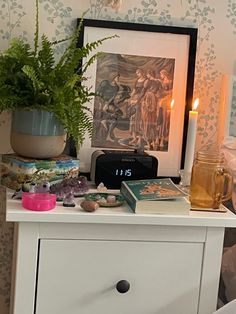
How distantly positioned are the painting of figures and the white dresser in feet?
1.17

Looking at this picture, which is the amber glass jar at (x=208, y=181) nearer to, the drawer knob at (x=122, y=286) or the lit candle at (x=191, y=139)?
the lit candle at (x=191, y=139)

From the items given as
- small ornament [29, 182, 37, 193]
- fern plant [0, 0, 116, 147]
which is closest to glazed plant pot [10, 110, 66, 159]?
fern plant [0, 0, 116, 147]

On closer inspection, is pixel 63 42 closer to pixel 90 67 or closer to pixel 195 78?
pixel 90 67

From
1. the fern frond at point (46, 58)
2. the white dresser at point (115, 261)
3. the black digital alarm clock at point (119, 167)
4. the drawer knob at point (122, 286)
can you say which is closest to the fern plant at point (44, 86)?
the fern frond at point (46, 58)

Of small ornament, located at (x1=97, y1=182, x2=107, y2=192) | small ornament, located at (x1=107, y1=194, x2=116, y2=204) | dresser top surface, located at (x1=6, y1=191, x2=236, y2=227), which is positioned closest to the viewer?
dresser top surface, located at (x1=6, y1=191, x2=236, y2=227)

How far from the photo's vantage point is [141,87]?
5.69 ft

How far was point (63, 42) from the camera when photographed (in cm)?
170

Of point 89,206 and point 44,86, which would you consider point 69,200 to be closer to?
point 89,206

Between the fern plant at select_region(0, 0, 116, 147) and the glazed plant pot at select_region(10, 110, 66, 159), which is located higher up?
the fern plant at select_region(0, 0, 116, 147)

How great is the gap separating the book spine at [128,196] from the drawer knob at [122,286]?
17 centimetres

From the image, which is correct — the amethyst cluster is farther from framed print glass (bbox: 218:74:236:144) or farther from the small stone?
framed print glass (bbox: 218:74:236:144)

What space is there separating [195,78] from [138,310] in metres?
0.69

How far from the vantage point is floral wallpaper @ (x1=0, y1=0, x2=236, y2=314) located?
167 cm

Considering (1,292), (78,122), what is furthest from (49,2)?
(1,292)
